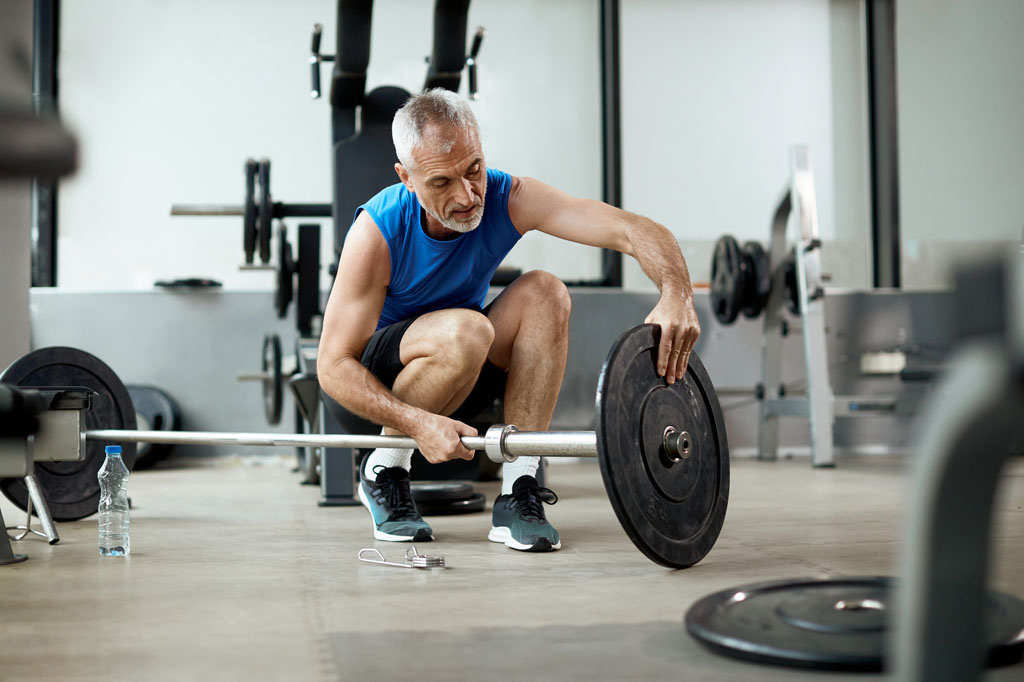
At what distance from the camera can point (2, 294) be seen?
2605 millimetres

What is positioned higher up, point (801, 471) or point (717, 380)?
point (717, 380)

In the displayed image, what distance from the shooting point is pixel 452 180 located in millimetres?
1988

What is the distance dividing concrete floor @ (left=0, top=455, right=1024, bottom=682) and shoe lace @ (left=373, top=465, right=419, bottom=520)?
9 cm

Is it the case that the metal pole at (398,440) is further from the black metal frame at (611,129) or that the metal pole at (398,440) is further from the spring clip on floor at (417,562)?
the black metal frame at (611,129)

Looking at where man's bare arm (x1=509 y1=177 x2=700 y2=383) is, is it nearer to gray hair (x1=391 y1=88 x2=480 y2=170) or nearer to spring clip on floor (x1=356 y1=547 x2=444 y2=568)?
gray hair (x1=391 y1=88 x2=480 y2=170)

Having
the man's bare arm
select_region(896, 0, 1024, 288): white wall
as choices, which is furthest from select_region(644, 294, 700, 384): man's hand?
select_region(896, 0, 1024, 288): white wall

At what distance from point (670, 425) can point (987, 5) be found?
3.72 metres

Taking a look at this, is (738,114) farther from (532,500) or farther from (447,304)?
(532,500)

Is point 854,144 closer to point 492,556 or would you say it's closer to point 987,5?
point 987,5

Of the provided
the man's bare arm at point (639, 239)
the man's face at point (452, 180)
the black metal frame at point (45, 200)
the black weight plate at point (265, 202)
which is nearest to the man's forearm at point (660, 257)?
the man's bare arm at point (639, 239)

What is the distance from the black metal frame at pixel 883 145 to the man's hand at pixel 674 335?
4205mm

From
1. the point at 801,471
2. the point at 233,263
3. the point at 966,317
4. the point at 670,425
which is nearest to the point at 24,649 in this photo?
the point at 670,425

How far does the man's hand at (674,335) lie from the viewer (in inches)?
68.2

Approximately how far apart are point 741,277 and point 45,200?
3.48 m
